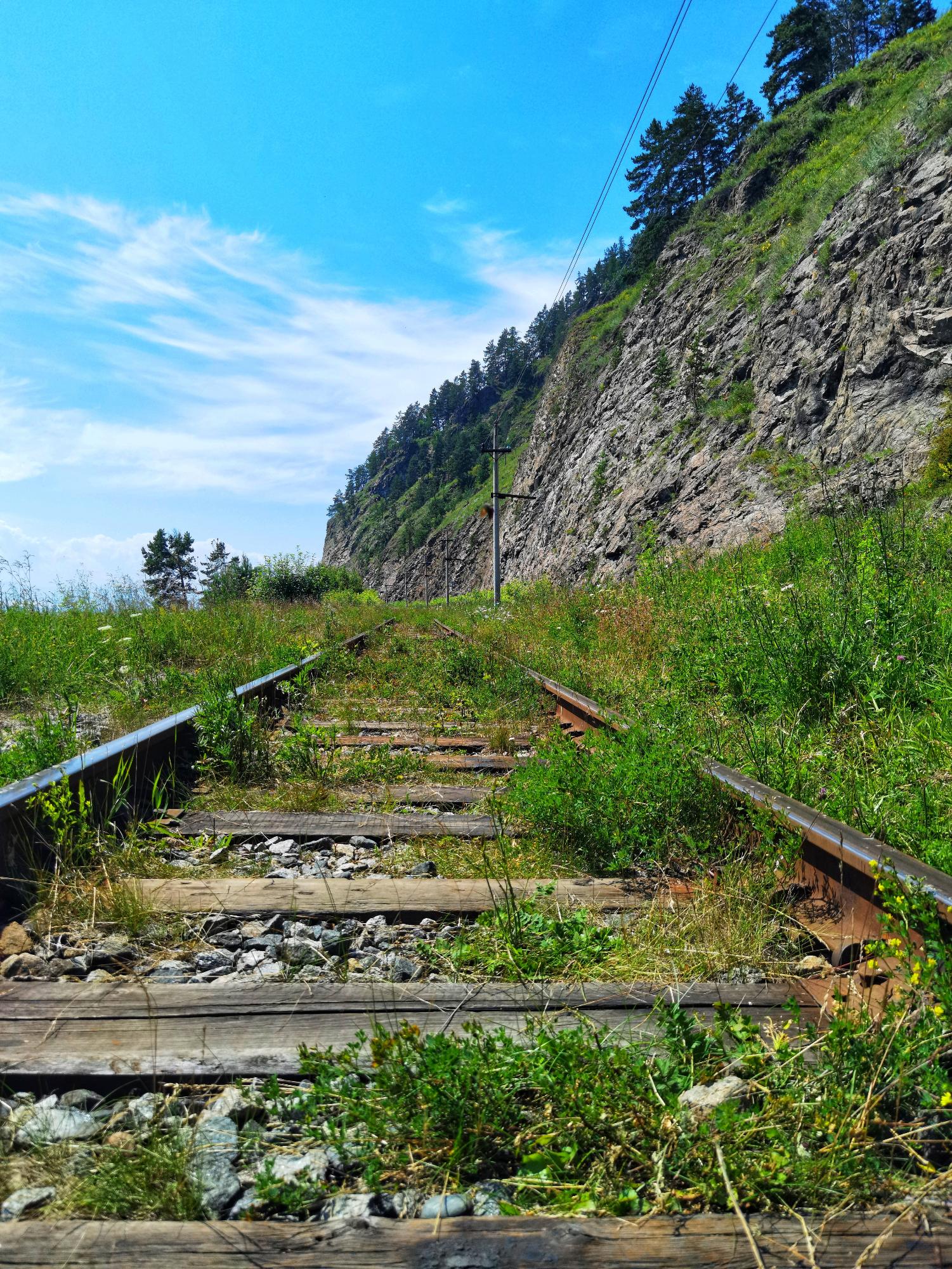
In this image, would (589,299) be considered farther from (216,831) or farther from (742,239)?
(216,831)

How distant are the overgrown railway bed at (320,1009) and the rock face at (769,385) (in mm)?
10315

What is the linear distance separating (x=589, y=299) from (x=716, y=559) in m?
115

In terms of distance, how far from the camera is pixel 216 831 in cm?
329

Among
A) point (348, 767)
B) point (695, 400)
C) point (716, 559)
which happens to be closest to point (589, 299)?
point (695, 400)

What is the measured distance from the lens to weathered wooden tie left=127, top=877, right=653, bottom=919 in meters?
2.50

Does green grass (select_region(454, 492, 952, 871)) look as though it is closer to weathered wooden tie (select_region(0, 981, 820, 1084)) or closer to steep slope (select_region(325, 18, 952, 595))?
weathered wooden tie (select_region(0, 981, 820, 1084))

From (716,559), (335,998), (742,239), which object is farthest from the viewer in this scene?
(742,239)

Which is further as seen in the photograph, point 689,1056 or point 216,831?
point 216,831

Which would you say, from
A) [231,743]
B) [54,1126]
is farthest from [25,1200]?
[231,743]

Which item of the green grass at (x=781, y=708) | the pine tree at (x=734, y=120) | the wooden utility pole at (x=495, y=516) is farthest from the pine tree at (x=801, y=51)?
the green grass at (x=781, y=708)

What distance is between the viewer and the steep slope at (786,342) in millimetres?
13242

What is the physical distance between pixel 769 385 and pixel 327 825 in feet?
62.4

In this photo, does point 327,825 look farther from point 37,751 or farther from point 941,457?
point 941,457

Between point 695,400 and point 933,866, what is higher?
point 695,400
